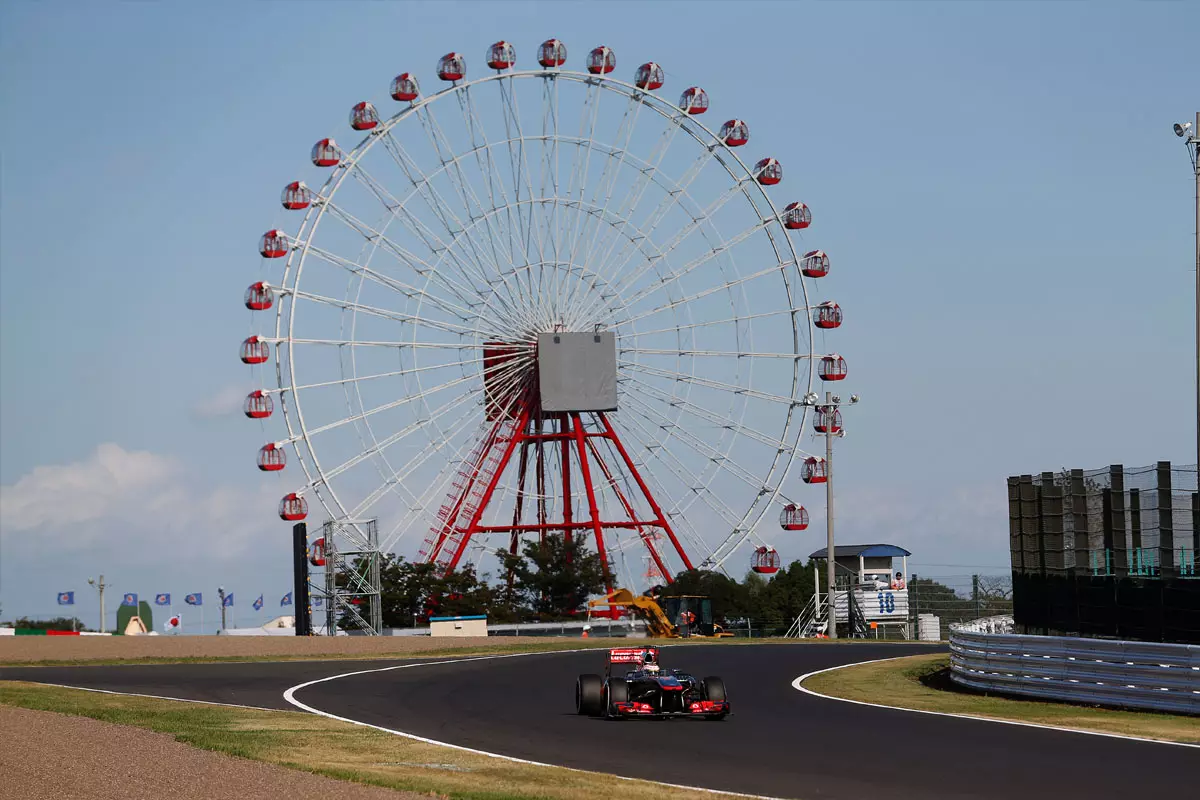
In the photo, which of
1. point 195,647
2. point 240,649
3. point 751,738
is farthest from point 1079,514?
point 195,647

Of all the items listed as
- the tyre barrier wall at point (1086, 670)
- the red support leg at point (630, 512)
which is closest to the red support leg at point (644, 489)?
the red support leg at point (630, 512)

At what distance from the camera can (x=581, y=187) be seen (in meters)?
68.1

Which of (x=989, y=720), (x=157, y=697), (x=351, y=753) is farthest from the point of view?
(x=157, y=697)

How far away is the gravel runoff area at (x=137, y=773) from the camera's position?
46.3 feet

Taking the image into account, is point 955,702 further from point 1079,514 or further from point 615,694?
point 615,694

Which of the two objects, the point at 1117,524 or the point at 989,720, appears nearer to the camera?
the point at 989,720

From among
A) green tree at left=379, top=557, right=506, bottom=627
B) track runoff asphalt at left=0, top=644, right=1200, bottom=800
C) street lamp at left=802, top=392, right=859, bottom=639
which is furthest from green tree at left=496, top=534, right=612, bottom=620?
track runoff asphalt at left=0, top=644, right=1200, bottom=800

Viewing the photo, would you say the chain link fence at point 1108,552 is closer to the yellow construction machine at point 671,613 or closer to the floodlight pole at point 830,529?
the floodlight pole at point 830,529

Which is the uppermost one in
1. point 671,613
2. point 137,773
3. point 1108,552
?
point 1108,552

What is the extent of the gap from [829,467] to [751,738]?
4515 centimetres

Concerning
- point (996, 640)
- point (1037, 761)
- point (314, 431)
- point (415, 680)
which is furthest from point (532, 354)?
point (1037, 761)

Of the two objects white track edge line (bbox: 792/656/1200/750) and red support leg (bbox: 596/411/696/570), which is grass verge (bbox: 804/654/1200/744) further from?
red support leg (bbox: 596/411/696/570)

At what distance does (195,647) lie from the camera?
49562mm

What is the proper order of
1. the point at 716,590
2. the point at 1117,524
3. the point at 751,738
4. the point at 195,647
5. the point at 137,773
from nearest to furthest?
the point at 137,773 < the point at 751,738 < the point at 1117,524 < the point at 195,647 < the point at 716,590
